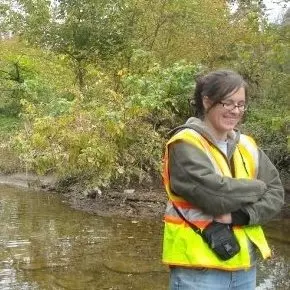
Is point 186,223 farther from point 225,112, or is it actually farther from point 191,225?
point 225,112

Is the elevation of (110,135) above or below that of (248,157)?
below

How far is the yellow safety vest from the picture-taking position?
7.52 feet

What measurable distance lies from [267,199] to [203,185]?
0.35 meters

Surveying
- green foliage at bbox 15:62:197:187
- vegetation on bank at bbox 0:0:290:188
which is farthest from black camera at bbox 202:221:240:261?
green foliage at bbox 15:62:197:187

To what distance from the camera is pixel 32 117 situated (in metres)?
11.4

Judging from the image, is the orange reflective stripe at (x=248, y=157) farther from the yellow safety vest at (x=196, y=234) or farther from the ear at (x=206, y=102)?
the ear at (x=206, y=102)

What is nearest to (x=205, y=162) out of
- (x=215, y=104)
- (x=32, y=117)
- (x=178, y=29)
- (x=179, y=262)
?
(x=215, y=104)

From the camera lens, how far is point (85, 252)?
22.3 feet

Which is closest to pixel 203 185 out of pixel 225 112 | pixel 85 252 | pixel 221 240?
pixel 221 240

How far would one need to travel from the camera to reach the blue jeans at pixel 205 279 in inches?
91.5

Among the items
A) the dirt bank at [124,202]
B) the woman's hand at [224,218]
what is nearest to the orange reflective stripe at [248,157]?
the woman's hand at [224,218]

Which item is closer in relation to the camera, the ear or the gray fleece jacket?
the gray fleece jacket

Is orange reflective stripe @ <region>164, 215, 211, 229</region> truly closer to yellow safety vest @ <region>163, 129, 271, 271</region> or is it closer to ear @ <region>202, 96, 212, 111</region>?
yellow safety vest @ <region>163, 129, 271, 271</region>

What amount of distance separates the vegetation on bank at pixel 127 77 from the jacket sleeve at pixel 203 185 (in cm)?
597
